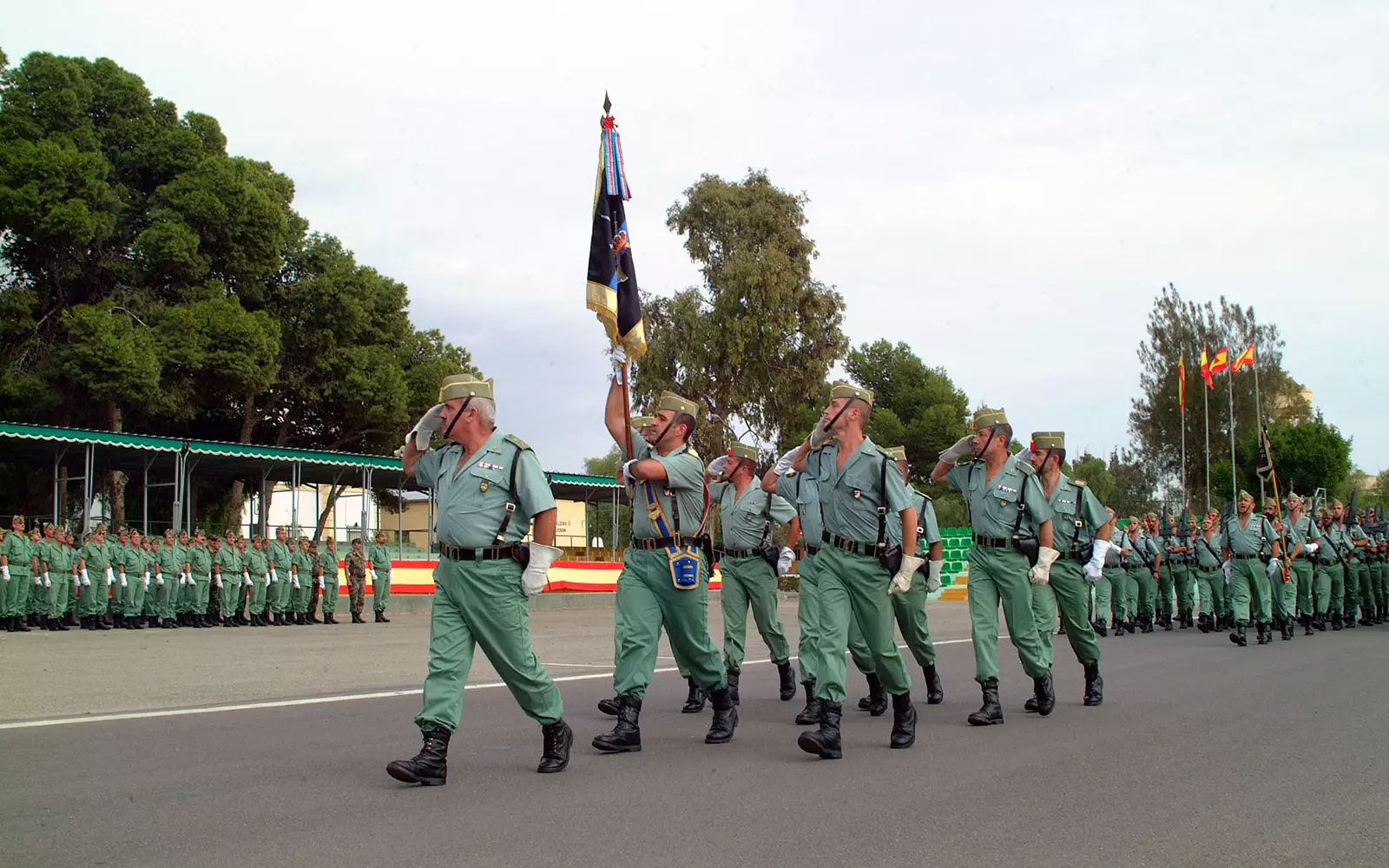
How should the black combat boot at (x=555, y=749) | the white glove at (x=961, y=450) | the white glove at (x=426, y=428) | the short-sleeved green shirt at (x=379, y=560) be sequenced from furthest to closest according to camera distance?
the short-sleeved green shirt at (x=379, y=560) → the white glove at (x=961, y=450) → the white glove at (x=426, y=428) → the black combat boot at (x=555, y=749)

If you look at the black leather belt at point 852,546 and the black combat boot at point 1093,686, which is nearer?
the black leather belt at point 852,546

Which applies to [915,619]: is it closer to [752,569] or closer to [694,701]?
[752,569]

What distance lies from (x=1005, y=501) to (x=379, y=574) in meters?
19.5

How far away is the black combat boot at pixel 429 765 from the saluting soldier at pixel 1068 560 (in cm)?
516

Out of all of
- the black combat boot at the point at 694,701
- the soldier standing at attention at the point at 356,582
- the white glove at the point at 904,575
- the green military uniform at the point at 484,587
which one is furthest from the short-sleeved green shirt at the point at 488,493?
the soldier standing at attention at the point at 356,582

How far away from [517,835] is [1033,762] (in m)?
3.29

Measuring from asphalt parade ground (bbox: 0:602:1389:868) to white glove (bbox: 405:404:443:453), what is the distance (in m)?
1.79

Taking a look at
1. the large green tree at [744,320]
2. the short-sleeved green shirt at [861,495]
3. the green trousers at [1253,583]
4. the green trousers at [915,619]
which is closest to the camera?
the short-sleeved green shirt at [861,495]

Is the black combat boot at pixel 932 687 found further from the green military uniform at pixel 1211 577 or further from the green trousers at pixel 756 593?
the green military uniform at pixel 1211 577

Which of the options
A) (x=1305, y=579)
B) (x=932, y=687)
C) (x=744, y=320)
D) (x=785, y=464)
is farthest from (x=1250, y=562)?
(x=744, y=320)

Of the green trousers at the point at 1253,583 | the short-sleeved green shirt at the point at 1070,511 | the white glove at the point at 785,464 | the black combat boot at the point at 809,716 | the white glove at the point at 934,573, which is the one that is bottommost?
the black combat boot at the point at 809,716

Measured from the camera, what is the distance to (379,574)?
86.9 ft

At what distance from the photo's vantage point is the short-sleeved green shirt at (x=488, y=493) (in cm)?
658

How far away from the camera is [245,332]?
126 feet
